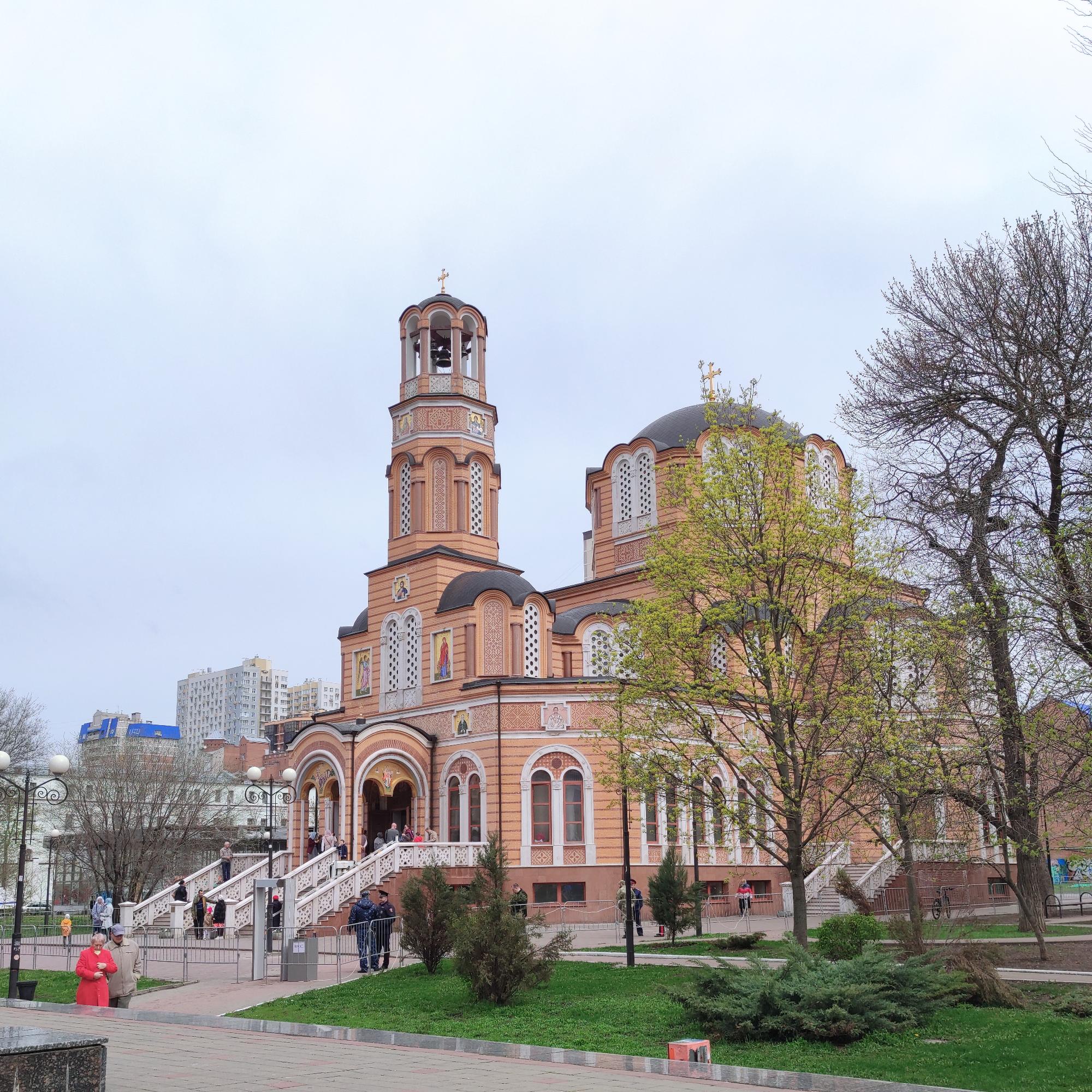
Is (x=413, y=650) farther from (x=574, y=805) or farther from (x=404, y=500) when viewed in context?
(x=574, y=805)

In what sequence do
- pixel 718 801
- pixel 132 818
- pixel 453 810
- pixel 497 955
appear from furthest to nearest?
pixel 132 818 → pixel 453 810 → pixel 718 801 → pixel 497 955

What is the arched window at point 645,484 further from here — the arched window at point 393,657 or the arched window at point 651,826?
Result: the arched window at point 651,826

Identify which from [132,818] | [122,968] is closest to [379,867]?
[122,968]

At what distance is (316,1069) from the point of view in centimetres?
1175

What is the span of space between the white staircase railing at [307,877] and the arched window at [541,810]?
557 cm

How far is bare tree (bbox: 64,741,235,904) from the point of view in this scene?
177ft

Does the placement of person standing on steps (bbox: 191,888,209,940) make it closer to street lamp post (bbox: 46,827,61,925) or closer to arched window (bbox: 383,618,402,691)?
street lamp post (bbox: 46,827,61,925)

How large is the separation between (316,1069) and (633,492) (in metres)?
31.8

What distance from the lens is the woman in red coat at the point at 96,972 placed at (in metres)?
15.4

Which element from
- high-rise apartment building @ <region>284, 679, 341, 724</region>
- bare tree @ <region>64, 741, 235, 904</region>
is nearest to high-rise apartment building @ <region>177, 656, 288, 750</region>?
high-rise apartment building @ <region>284, 679, 341, 724</region>

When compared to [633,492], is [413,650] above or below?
below

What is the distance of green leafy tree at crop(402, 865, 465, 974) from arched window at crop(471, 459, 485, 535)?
21.4 meters

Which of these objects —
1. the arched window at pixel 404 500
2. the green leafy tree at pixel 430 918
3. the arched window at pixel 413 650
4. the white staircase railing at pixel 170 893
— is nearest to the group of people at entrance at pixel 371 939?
the green leafy tree at pixel 430 918

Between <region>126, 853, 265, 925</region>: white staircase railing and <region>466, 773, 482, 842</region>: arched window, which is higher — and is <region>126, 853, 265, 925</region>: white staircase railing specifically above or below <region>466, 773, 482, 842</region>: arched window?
below
